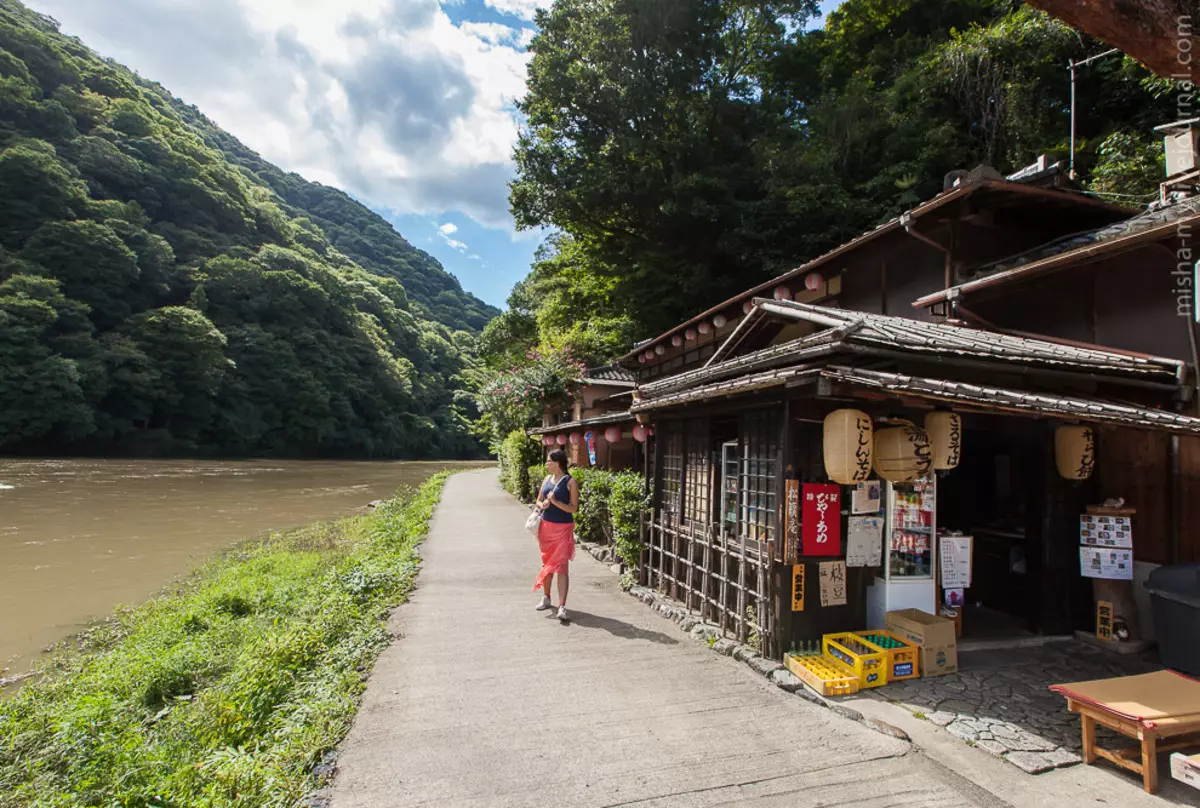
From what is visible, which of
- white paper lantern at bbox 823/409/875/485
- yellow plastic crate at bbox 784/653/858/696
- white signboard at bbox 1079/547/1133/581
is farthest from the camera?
white signboard at bbox 1079/547/1133/581

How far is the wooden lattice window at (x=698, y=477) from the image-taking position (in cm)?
721

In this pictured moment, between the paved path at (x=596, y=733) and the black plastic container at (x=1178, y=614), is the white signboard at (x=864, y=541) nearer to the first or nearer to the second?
the paved path at (x=596, y=733)

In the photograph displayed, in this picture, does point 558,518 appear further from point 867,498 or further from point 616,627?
point 867,498

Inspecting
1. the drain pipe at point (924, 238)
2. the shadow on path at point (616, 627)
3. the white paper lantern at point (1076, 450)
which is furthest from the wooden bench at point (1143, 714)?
the drain pipe at point (924, 238)

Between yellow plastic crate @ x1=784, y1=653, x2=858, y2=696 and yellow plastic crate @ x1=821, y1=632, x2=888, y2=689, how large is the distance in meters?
0.09

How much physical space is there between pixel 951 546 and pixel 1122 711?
2366 millimetres

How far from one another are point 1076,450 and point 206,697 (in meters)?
9.30

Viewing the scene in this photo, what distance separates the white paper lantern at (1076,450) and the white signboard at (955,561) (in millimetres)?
1418

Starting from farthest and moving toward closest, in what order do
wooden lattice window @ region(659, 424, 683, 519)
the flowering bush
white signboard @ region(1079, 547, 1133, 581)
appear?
the flowering bush
wooden lattice window @ region(659, 424, 683, 519)
white signboard @ region(1079, 547, 1133, 581)

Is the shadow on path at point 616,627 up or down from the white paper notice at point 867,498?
down

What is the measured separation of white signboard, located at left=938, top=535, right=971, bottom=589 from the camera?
597 cm

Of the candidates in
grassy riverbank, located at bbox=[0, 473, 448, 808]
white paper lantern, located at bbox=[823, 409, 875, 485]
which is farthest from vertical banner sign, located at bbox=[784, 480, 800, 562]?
grassy riverbank, located at bbox=[0, 473, 448, 808]

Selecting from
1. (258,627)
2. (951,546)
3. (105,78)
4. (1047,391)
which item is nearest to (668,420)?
(951,546)

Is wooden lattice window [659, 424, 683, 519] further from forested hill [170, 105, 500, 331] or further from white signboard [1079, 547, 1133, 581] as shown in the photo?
forested hill [170, 105, 500, 331]
